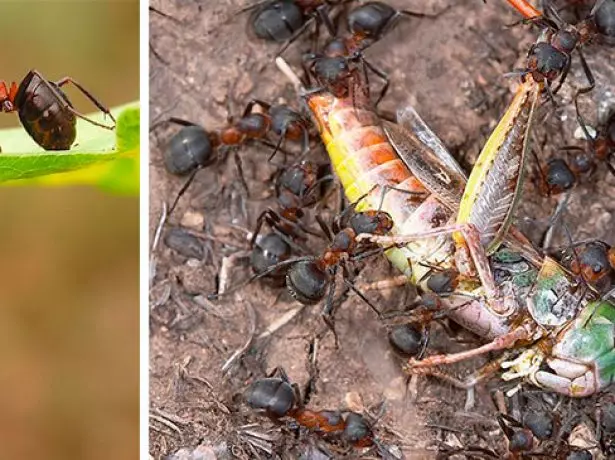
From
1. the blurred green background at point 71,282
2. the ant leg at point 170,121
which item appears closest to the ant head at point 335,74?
the ant leg at point 170,121

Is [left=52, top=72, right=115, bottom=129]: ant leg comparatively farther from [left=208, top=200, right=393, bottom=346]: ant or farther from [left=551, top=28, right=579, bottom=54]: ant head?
[left=551, top=28, right=579, bottom=54]: ant head

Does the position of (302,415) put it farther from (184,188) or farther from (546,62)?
(546,62)

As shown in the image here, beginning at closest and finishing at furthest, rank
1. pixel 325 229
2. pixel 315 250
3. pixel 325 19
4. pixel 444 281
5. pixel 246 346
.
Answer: pixel 444 281 < pixel 246 346 < pixel 325 229 < pixel 315 250 < pixel 325 19

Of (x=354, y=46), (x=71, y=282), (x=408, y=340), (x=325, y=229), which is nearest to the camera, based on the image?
(x=71, y=282)

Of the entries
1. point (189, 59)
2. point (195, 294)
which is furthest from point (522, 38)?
point (195, 294)

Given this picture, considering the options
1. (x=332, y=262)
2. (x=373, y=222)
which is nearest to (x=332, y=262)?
(x=332, y=262)

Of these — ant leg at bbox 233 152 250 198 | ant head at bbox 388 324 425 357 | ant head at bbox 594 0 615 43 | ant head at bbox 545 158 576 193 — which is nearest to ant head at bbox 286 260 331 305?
ant head at bbox 388 324 425 357
